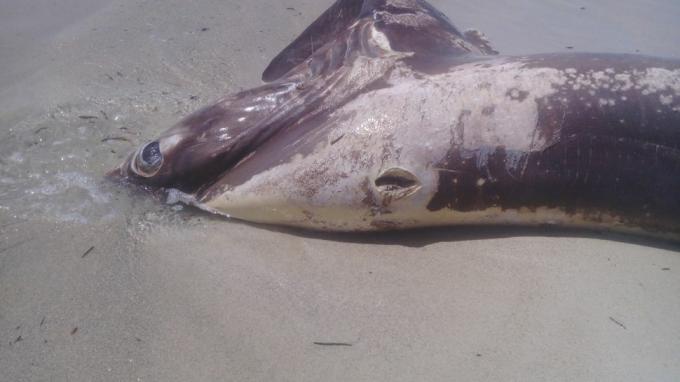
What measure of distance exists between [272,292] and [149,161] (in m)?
0.97

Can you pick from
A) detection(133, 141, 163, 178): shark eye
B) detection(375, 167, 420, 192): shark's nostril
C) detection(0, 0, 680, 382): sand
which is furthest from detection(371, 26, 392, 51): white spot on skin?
detection(133, 141, 163, 178): shark eye

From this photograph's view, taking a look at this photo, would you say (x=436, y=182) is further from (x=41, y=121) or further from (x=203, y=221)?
(x=41, y=121)

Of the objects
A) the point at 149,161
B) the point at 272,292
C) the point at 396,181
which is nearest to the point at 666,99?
the point at 396,181

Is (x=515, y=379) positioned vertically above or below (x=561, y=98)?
below

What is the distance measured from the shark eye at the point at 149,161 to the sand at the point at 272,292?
5.4 inches

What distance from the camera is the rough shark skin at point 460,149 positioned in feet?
7.15

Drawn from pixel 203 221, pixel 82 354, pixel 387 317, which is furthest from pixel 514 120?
pixel 82 354

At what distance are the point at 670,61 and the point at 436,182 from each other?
4.01ft

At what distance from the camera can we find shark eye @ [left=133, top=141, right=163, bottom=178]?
254cm

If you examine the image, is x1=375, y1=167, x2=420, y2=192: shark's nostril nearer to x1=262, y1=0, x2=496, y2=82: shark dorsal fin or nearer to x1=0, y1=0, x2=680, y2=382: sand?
x1=0, y1=0, x2=680, y2=382: sand

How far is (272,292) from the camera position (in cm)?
204

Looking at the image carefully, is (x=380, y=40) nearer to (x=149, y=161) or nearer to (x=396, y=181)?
(x=396, y=181)

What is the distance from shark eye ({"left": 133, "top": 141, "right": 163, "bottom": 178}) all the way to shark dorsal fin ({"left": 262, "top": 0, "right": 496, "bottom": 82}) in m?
0.97

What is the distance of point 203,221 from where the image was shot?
2.39 meters
